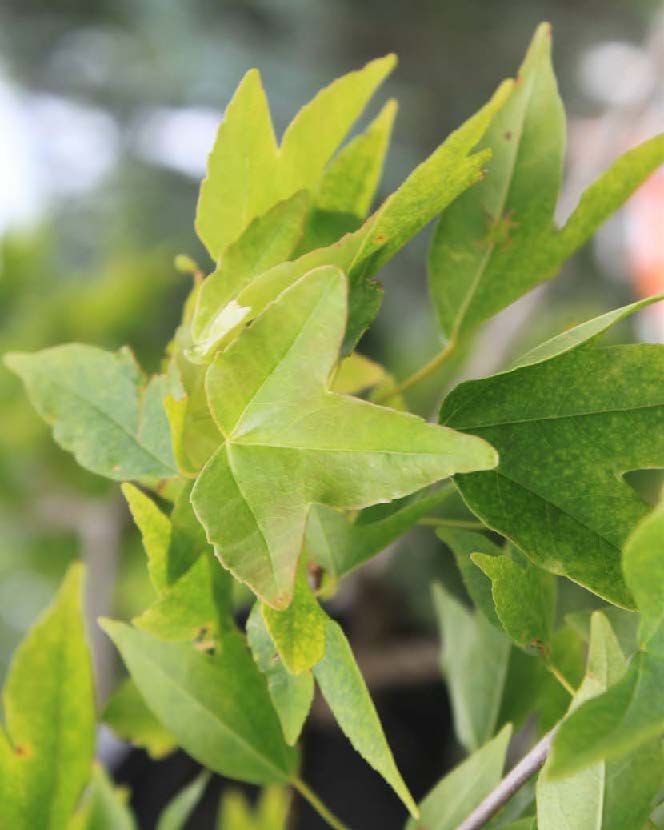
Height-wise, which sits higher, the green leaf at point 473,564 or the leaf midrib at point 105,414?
the leaf midrib at point 105,414

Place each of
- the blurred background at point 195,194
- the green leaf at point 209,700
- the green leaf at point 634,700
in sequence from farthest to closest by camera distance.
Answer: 1. the blurred background at point 195,194
2. the green leaf at point 209,700
3. the green leaf at point 634,700

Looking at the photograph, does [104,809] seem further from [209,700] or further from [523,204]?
[523,204]

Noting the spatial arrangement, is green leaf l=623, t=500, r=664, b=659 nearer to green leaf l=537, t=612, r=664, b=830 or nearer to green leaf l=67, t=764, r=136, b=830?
green leaf l=537, t=612, r=664, b=830

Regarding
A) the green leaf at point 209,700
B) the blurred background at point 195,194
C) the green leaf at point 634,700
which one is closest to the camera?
the green leaf at point 634,700

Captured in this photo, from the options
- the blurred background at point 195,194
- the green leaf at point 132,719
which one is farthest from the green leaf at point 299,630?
the blurred background at point 195,194

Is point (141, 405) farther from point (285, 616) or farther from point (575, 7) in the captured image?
point (575, 7)

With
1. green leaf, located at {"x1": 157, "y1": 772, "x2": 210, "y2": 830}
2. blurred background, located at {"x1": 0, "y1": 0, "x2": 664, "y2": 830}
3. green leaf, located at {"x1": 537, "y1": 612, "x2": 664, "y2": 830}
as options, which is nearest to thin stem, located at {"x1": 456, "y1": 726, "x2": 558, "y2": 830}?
green leaf, located at {"x1": 537, "y1": 612, "x2": 664, "y2": 830}

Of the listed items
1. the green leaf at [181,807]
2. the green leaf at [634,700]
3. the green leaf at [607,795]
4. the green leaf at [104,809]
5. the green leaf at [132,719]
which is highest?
the green leaf at [634,700]

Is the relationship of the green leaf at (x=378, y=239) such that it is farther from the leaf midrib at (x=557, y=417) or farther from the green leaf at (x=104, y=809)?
the green leaf at (x=104, y=809)
